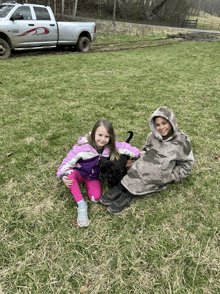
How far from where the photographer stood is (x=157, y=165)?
2236 mm

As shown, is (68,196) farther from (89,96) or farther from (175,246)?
(89,96)

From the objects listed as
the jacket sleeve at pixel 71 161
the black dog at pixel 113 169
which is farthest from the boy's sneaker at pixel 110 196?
the jacket sleeve at pixel 71 161

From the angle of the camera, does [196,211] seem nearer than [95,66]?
Yes

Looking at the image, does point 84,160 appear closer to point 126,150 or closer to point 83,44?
point 126,150

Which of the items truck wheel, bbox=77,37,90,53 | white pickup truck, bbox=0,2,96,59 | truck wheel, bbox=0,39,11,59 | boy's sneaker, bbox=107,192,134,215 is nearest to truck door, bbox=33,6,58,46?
white pickup truck, bbox=0,2,96,59

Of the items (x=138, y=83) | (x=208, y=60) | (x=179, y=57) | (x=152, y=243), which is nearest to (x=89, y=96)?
(x=138, y=83)

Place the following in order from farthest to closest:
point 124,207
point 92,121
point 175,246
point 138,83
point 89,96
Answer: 1. point 138,83
2. point 89,96
3. point 92,121
4. point 124,207
5. point 175,246

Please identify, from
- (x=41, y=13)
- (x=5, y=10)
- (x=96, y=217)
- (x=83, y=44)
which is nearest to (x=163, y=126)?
(x=96, y=217)

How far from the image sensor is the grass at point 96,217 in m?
1.65

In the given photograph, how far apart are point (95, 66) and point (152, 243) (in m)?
6.63

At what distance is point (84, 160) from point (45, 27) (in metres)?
7.74

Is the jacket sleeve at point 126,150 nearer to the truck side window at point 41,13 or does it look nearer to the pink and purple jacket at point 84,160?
the pink and purple jacket at point 84,160

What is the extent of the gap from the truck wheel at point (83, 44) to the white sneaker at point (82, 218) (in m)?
8.94

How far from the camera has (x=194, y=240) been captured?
6.41ft
